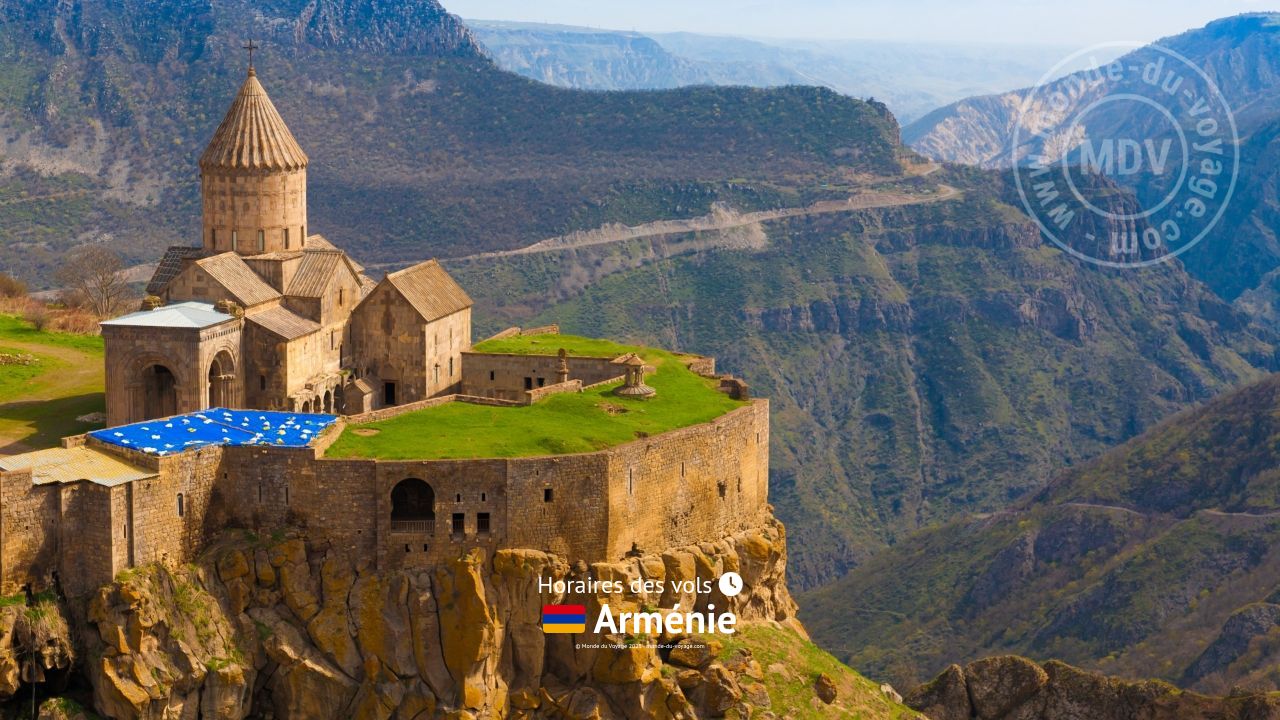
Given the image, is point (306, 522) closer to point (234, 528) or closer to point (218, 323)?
point (234, 528)

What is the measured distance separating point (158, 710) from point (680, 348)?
366 ft

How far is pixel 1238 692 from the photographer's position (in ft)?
213

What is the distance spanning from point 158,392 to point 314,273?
729 cm

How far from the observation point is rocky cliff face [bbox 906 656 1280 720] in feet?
202

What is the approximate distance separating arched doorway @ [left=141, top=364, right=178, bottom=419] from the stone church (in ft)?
0.14

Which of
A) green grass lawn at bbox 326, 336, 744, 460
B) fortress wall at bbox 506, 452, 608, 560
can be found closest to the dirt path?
green grass lawn at bbox 326, 336, 744, 460

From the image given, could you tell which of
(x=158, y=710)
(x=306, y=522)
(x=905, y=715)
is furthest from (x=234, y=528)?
(x=905, y=715)

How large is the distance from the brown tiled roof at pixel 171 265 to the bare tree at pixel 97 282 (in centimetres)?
1629

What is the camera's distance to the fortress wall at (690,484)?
5762 centimetres

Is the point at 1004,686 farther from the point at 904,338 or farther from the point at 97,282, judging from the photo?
the point at 904,338

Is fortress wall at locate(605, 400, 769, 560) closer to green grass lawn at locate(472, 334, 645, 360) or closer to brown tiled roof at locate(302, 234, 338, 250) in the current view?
green grass lawn at locate(472, 334, 645, 360)

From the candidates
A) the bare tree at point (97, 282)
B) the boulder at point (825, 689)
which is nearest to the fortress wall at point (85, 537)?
the boulder at point (825, 689)

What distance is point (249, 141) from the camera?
220 feet

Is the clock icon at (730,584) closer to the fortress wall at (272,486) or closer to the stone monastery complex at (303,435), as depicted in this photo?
the stone monastery complex at (303,435)
